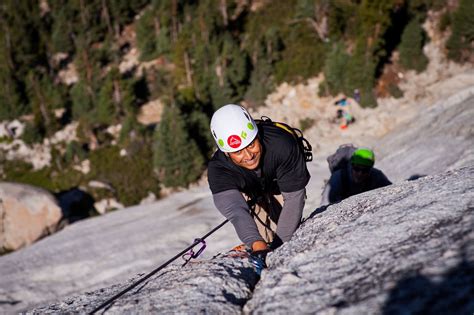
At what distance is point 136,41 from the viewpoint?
49.6 m

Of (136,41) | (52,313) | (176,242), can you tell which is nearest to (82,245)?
(176,242)

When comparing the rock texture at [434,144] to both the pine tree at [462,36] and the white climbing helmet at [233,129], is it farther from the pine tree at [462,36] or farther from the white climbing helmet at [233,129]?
the pine tree at [462,36]

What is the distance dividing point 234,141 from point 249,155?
0.23 meters

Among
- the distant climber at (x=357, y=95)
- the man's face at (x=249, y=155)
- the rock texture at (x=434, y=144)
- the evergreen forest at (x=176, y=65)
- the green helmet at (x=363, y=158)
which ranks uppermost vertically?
the evergreen forest at (x=176, y=65)

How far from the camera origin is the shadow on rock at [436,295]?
2166mm

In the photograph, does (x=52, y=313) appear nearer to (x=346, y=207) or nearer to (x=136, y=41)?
(x=346, y=207)

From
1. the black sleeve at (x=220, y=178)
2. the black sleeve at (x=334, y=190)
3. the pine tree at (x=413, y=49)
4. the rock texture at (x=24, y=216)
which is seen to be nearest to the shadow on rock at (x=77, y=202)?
the rock texture at (x=24, y=216)

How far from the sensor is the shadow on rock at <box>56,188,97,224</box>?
3178cm

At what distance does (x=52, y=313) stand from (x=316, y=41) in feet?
121

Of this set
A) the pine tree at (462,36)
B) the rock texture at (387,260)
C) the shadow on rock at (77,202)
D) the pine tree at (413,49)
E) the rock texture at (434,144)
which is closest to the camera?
the rock texture at (387,260)

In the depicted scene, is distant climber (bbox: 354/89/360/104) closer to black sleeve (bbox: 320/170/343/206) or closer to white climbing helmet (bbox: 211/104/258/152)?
black sleeve (bbox: 320/170/343/206)

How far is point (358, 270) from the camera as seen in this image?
2828mm

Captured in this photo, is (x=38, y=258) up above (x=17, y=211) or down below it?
below

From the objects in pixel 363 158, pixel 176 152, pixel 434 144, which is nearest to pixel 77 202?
pixel 176 152
